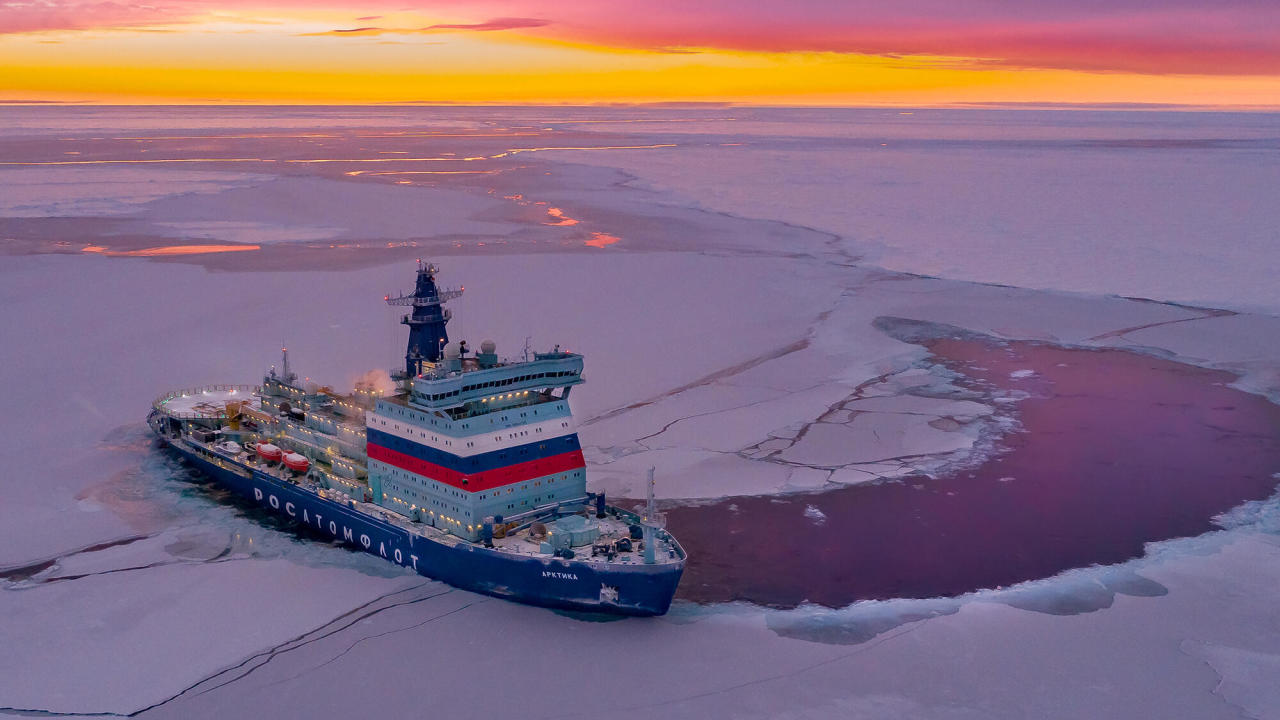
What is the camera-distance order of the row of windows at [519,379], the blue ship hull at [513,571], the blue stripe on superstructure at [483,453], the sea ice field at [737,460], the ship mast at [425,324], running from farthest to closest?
the ship mast at [425,324] → the row of windows at [519,379] → the blue stripe on superstructure at [483,453] → the blue ship hull at [513,571] → the sea ice field at [737,460]

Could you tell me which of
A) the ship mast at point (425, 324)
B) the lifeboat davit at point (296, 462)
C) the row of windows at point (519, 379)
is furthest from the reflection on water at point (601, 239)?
the row of windows at point (519, 379)

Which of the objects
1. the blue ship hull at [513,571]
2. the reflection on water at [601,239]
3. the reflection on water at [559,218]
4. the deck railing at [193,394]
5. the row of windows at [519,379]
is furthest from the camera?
the reflection on water at [559,218]

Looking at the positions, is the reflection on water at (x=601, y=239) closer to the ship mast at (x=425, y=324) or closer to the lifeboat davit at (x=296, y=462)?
the lifeboat davit at (x=296, y=462)

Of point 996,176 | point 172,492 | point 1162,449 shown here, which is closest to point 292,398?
point 172,492

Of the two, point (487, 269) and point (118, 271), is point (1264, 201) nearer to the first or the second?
point (487, 269)

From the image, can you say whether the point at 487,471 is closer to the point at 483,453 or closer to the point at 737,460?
the point at 483,453

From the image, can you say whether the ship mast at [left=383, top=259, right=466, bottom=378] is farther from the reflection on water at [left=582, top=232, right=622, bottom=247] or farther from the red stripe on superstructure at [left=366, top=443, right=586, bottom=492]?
the reflection on water at [left=582, top=232, right=622, bottom=247]
